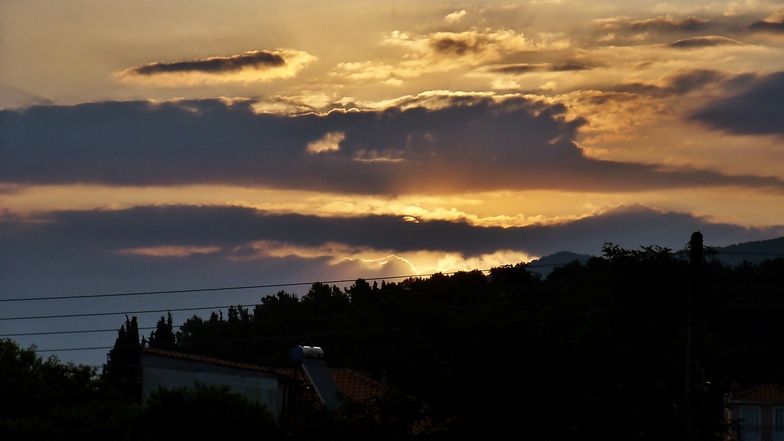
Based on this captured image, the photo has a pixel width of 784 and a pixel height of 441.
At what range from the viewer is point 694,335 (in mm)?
30609

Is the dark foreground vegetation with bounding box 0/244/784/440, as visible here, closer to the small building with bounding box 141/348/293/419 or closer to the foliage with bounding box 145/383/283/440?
the foliage with bounding box 145/383/283/440

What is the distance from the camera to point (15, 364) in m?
70.8

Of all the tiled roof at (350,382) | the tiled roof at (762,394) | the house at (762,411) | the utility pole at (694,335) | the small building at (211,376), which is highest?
the utility pole at (694,335)

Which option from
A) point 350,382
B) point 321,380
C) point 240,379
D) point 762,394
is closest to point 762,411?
point 762,394

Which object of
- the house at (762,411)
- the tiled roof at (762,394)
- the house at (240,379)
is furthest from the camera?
the tiled roof at (762,394)

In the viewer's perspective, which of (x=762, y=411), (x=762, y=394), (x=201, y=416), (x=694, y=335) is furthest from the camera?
(x=762, y=394)

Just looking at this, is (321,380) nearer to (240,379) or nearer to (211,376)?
(240,379)

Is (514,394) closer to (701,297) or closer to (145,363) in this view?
(701,297)

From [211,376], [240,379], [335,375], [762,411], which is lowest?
[762,411]

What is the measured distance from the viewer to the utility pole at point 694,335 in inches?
1177

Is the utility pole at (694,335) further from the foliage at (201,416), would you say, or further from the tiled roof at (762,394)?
the tiled roof at (762,394)

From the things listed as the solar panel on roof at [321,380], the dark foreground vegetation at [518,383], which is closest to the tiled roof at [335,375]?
the solar panel on roof at [321,380]

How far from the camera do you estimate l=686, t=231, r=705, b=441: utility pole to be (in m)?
29.9

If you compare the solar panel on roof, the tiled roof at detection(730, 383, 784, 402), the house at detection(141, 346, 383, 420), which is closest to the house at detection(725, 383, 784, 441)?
the tiled roof at detection(730, 383, 784, 402)
